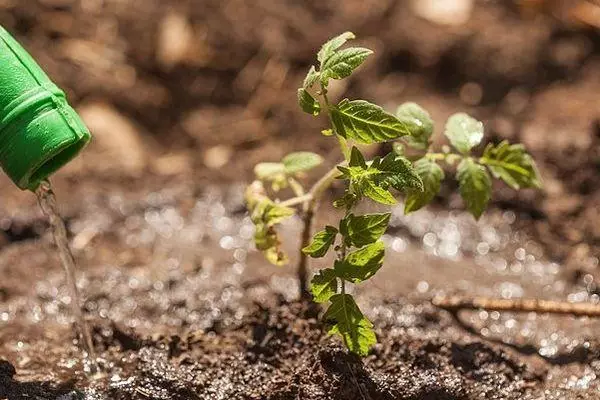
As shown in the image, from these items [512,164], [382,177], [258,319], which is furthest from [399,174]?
[258,319]

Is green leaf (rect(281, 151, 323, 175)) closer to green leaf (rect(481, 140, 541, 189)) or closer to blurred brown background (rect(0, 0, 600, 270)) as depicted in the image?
green leaf (rect(481, 140, 541, 189))

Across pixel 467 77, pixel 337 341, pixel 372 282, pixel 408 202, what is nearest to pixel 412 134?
pixel 408 202

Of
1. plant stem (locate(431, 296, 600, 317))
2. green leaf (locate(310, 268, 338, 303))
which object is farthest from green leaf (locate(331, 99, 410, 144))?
plant stem (locate(431, 296, 600, 317))

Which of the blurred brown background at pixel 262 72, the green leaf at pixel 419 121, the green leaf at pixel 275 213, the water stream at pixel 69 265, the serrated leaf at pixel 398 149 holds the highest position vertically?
the blurred brown background at pixel 262 72

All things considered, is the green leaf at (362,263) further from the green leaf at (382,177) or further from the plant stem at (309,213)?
the plant stem at (309,213)

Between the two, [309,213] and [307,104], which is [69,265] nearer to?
[309,213]

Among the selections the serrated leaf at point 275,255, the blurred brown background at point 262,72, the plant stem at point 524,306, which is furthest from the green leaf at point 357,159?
the blurred brown background at point 262,72

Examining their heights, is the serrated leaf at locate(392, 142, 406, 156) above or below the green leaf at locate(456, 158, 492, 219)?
above
